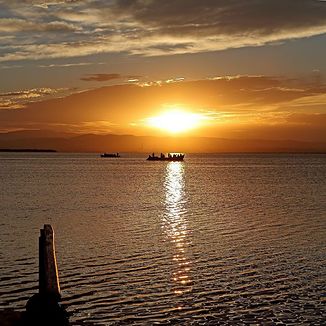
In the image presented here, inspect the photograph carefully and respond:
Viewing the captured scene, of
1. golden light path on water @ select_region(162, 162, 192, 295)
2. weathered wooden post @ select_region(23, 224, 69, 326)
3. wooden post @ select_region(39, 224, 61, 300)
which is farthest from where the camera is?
golden light path on water @ select_region(162, 162, 192, 295)

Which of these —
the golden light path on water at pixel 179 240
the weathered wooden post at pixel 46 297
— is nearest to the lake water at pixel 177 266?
the golden light path on water at pixel 179 240

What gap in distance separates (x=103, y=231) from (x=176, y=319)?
2066 cm

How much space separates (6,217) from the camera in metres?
46.1

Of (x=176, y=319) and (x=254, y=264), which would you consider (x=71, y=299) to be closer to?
(x=176, y=319)

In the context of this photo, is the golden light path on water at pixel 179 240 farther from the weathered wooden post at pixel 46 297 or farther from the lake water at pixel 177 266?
the weathered wooden post at pixel 46 297

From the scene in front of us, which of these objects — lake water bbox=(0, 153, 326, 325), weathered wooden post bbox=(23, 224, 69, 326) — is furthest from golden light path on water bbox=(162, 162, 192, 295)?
weathered wooden post bbox=(23, 224, 69, 326)

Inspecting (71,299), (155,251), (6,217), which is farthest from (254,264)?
(6,217)

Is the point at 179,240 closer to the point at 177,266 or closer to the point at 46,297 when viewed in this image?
the point at 177,266

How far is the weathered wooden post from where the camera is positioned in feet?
40.7

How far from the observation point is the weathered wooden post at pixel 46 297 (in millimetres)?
12414

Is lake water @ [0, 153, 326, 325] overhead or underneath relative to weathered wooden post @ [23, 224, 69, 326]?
underneath

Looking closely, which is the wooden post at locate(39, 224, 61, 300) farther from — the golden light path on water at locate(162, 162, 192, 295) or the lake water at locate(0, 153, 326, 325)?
the golden light path on water at locate(162, 162, 192, 295)

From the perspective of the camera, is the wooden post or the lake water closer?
the wooden post

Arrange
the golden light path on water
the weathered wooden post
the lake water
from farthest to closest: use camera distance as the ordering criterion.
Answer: the golden light path on water < the lake water < the weathered wooden post
